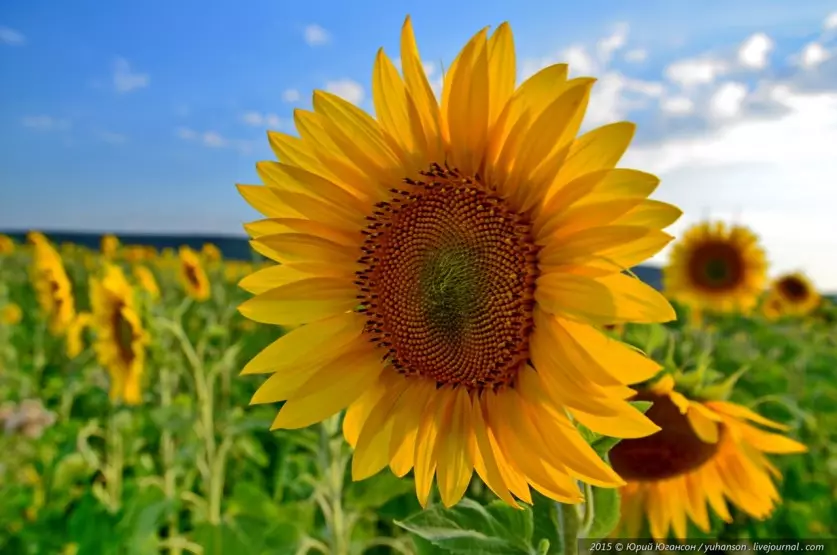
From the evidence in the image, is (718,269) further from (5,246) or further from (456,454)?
(5,246)

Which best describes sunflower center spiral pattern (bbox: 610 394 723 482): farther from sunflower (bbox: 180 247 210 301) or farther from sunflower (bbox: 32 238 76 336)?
sunflower (bbox: 180 247 210 301)

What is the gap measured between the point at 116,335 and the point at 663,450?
260 centimetres

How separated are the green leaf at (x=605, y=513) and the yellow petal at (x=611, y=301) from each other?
11.6 inches

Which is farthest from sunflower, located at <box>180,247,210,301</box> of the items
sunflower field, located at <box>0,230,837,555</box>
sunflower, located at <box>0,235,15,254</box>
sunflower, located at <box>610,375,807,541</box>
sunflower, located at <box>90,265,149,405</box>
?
sunflower, located at <box>0,235,15,254</box>

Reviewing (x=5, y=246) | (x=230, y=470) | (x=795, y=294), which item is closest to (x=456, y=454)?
(x=230, y=470)

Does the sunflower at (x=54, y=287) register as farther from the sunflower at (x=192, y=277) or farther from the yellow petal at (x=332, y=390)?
the yellow petal at (x=332, y=390)

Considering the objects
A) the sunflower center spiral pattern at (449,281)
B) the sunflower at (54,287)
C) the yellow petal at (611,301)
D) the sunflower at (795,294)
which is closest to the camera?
the yellow petal at (611,301)

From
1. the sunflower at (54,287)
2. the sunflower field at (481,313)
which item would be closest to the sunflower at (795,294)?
the sunflower field at (481,313)

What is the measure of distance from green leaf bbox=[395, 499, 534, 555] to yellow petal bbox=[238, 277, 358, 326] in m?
0.37

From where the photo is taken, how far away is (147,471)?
3.76m

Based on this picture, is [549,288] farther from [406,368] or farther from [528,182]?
[406,368]

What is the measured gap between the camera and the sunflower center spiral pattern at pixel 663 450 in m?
1.55

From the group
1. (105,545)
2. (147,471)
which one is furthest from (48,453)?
(105,545)

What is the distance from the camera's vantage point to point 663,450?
1.66 meters
